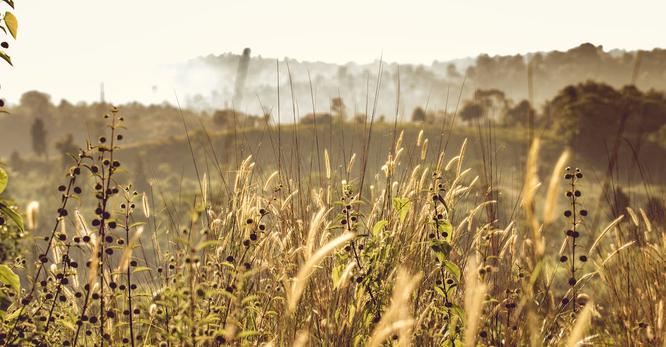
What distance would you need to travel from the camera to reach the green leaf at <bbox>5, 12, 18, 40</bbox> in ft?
8.31

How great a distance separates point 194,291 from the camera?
200cm

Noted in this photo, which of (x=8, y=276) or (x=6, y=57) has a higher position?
(x=6, y=57)

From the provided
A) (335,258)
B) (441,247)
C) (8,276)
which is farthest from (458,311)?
(8,276)

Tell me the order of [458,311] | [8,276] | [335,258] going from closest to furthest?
[8,276] → [458,311] → [335,258]

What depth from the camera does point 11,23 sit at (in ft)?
8.34

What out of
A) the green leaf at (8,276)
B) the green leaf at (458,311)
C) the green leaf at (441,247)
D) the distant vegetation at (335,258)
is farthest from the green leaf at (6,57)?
the green leaf at (458,311)

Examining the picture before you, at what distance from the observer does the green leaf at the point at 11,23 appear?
253cm

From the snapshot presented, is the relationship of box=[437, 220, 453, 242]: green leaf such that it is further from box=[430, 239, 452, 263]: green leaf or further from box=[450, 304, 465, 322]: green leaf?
box=[450, 304, 465, 322]: green leaf

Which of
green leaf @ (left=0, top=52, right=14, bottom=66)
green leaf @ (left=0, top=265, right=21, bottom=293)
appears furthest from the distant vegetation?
green leaf @ (left=0, top=52, right=14, bottom=66)

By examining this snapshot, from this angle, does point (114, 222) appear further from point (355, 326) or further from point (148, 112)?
point (148, 112)

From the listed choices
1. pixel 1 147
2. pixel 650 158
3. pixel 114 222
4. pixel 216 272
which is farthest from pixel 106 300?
pixel 1 147

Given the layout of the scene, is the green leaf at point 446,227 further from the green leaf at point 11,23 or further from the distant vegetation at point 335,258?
the green leaf at point 11,23

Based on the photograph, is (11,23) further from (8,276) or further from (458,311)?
(458,311)

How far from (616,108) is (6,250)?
28.9 meters
